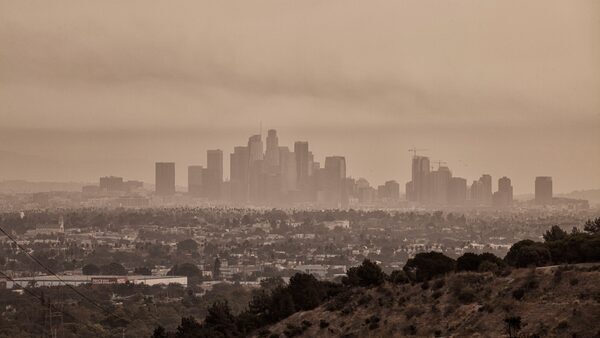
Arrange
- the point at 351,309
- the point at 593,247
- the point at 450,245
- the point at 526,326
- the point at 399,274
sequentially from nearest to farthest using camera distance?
the point at 526,326, the point at 593,247, the point at 351,309, the point at 399,274, the point at 450,245

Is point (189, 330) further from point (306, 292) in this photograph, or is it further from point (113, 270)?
point (113, 270)

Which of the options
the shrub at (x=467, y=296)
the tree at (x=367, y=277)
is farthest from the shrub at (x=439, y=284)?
the tree at (x=367, y=277)

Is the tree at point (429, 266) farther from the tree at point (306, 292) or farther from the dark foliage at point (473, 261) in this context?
the tree at point (306, 292)

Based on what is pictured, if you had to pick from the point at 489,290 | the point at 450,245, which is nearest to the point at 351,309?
the point at 489,290

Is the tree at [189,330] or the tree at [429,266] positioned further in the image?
the tree at [189,330]

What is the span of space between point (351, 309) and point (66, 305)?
4159cm

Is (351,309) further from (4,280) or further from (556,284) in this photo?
(4,280)

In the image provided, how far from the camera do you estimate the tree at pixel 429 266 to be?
47125 millimetres

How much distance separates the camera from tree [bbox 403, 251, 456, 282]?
47.1 metres

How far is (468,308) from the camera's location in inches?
1545

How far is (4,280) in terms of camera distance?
11700 centimetres

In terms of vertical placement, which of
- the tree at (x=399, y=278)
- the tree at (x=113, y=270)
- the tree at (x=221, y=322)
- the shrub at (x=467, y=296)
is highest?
the tree at (x=399, y=278)

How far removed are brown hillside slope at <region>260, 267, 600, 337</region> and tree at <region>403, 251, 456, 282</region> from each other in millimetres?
1350

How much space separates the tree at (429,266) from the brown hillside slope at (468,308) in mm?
1350
